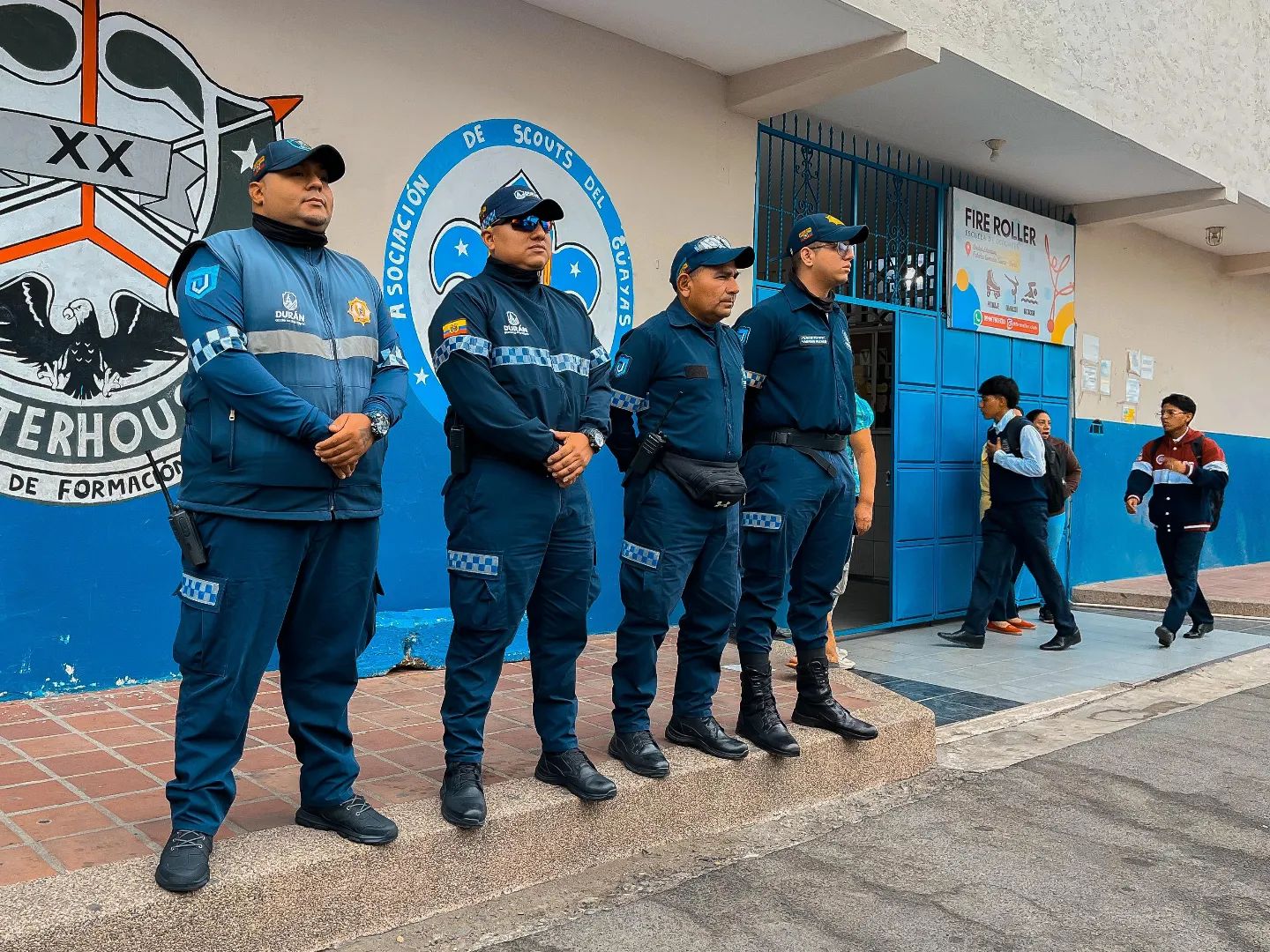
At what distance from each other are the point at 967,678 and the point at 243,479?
503 centimetres

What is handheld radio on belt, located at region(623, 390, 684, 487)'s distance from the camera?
3908 millimetres

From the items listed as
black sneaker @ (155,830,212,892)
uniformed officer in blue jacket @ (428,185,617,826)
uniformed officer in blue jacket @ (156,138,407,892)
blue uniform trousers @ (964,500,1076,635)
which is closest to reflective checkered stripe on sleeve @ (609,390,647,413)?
uniformed officer in blue jacket @ (428,185,617,826)

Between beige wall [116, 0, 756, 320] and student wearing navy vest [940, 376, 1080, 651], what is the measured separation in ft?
7.64

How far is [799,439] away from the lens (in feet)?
14.0

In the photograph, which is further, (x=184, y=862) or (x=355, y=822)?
(x=355, y=822)

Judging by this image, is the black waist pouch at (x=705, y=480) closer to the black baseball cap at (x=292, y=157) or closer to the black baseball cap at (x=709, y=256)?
the black baseball cap at (x=709, y=256)

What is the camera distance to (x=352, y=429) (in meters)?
2.83

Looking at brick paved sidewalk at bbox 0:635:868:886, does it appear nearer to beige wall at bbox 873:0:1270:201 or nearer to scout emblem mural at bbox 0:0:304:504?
scout emblem mural at bbox 0:0:304:504

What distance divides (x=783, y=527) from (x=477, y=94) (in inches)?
124

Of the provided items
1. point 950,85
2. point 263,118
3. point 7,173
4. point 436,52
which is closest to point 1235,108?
point 950,85

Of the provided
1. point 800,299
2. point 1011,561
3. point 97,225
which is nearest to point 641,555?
point 800,299

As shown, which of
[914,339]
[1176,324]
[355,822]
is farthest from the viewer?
[1176,324]

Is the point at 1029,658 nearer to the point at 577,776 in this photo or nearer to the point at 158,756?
the point at 577,776

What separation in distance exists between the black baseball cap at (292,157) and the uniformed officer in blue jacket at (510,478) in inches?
22.4
